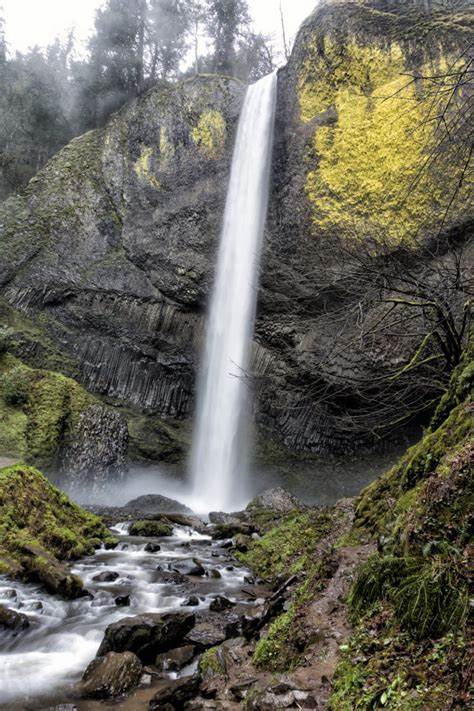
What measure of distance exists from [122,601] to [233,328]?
47.9 feet

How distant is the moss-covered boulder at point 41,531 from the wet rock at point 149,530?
3.22 ft

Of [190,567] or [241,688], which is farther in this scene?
[190,567]

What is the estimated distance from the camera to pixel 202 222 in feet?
68.7

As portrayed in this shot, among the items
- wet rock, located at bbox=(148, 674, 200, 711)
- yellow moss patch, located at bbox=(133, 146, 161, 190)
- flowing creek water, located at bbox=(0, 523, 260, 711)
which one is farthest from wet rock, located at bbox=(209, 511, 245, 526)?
yellow moss patch, located at bbox=(133, 146, 161, 190)

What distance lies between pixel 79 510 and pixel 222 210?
15268 millimetres

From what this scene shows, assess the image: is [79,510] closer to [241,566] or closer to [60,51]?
[241,566]

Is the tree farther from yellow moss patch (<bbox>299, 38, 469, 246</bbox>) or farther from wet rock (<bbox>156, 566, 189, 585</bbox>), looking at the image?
wet rock (<bbox>156, 566, 189, 585</bbox>)

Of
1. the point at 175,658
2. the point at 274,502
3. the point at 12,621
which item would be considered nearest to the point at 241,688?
the point at 175,658

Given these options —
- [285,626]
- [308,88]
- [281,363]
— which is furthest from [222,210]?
[285,626]

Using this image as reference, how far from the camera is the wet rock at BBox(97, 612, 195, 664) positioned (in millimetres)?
4469

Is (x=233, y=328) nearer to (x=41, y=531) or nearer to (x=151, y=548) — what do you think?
(x=151, y=548)

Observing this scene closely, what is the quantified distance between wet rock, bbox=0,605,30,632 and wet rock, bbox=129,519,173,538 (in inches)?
213

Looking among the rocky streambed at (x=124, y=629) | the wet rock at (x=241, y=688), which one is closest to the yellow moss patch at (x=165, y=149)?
the rocky streambed at (x=124, y=629)

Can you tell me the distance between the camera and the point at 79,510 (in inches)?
379
